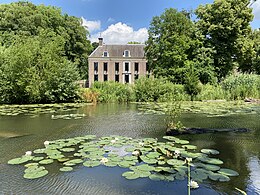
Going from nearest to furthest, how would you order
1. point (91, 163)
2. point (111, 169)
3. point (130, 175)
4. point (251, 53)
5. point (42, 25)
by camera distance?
point (130, 175)
point (111, 169)
point (91, 163)
point (251, 53)
point (42, 25)

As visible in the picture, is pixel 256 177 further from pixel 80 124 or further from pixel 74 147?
pixel 80 124

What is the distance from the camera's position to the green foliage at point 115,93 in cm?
1942

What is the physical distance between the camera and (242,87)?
19141mm

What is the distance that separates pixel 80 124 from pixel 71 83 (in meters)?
9.37

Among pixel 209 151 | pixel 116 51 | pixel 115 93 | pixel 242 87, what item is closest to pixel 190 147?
pixel 209 151

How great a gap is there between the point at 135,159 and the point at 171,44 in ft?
69.4

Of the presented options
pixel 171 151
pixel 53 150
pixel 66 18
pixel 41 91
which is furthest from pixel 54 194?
pixel 66 18

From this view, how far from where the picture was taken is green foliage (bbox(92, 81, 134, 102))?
19422 millimetres

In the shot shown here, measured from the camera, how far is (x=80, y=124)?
9.28 metres

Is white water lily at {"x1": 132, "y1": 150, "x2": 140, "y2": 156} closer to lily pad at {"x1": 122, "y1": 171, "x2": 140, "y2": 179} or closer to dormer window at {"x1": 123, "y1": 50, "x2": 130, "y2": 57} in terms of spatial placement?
lily pad at {"x1": 122, "y1": 171, "x2": 140, "y2": 179}

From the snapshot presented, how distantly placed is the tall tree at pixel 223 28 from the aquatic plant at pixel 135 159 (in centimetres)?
2005

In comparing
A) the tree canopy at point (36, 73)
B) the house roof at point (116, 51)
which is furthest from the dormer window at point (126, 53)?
the tree canopy at point (36, 73)

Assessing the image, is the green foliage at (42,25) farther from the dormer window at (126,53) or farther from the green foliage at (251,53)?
the green foliage at (251,53)

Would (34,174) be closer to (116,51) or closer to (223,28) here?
(223,28)
